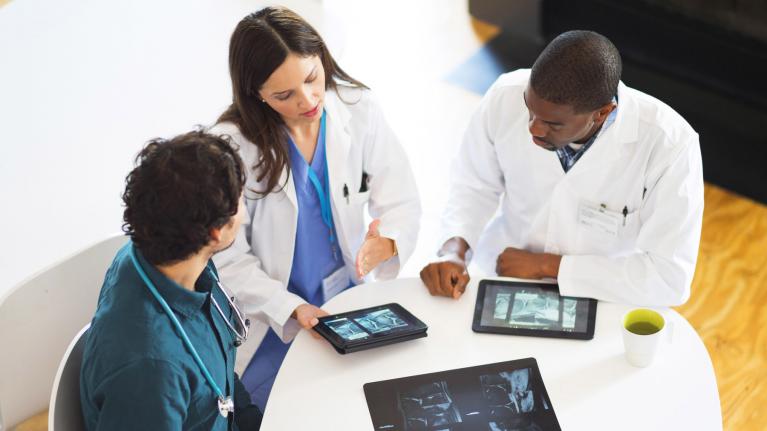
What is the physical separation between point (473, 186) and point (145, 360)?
3.40 feet

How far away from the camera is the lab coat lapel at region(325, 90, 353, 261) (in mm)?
2195

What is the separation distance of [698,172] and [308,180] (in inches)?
34.6

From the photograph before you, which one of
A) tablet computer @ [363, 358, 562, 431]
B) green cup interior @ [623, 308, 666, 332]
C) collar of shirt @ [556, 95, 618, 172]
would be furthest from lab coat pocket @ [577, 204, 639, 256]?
tablet computer @ [363, 358, 562, 431]

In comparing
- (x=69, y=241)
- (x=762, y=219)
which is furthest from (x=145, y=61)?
(x=762, y=219)

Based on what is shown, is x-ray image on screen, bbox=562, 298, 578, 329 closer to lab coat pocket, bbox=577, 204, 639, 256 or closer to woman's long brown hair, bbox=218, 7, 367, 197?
lab coat pocket, bbox=577, 204, 639, 256

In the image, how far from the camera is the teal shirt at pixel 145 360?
1527mm

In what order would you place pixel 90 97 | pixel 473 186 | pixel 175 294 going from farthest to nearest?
pixel 90 97 < pixel 473 186 < pixel 175 294

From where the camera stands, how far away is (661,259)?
199cm

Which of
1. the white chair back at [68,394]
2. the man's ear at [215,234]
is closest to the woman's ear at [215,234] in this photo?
the man's ear at [215,234]

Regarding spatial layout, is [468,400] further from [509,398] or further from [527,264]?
[527,264]

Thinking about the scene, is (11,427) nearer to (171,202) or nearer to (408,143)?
(171,202)

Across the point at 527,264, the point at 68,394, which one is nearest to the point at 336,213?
the point at 527,264

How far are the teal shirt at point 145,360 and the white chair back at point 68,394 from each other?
32mm

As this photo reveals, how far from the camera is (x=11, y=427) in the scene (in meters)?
1.94
